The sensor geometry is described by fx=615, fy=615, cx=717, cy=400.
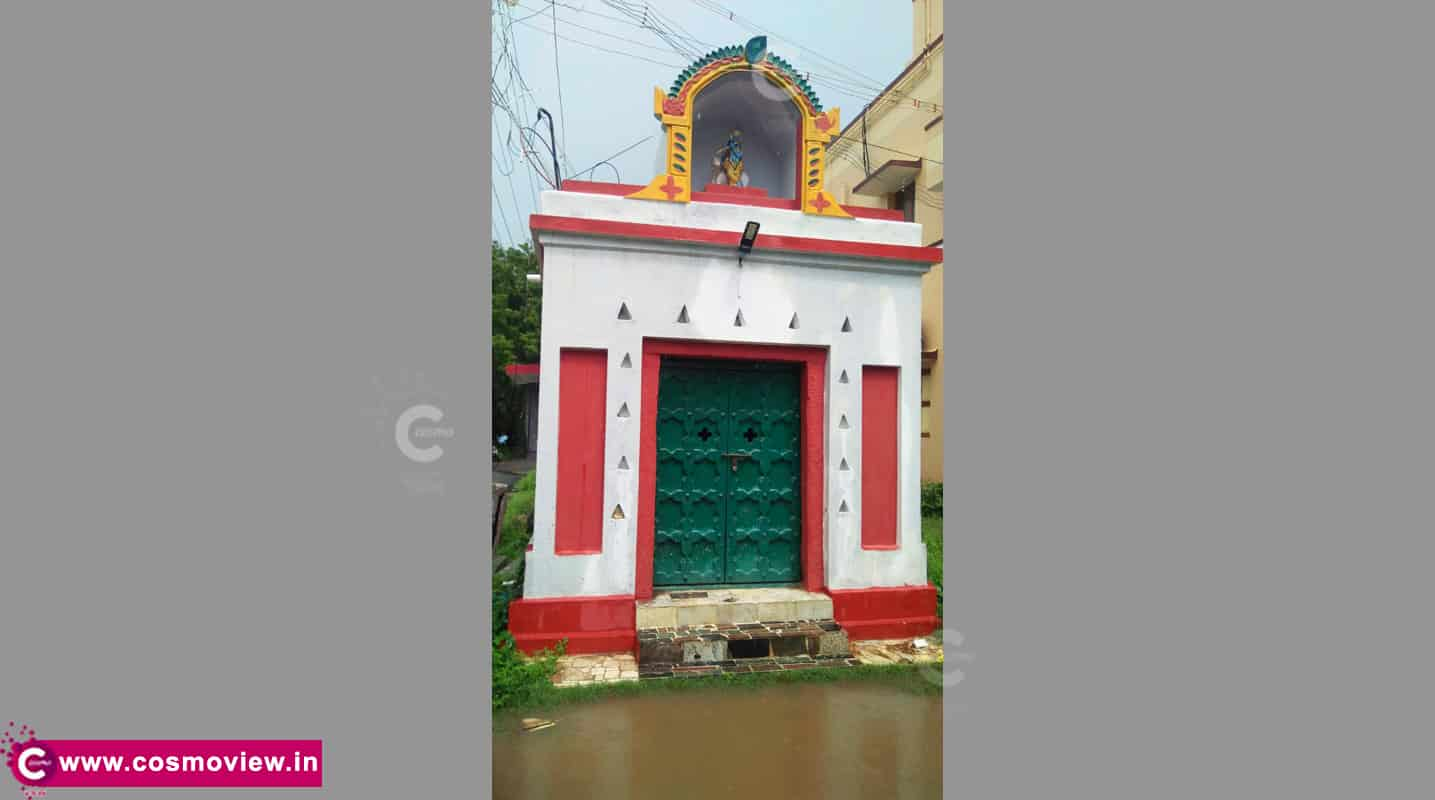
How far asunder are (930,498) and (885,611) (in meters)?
0.87

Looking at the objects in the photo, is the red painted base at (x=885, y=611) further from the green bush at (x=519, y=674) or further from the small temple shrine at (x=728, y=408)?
the green bush at (x=519, y=674)

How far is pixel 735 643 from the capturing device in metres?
3.83

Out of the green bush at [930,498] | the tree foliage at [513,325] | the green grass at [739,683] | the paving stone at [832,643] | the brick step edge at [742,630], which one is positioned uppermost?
the tree foliage at [513,325]

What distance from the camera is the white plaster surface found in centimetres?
406

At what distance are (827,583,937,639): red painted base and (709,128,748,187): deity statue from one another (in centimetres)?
328

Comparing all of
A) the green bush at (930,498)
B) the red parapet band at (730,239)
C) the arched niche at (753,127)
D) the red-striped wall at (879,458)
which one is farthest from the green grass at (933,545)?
the arched niche at (753,127)

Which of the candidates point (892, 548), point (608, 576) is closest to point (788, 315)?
point (892, 548)

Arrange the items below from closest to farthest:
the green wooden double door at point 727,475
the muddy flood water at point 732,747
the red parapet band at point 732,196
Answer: the muddy flood water at point 732,747, the red parapet band at point 732,196, the green wooden double door at point 727,475

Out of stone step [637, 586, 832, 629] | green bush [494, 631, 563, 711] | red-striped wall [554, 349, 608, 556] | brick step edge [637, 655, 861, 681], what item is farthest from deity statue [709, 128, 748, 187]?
green bush [494, 631, 563, 711]

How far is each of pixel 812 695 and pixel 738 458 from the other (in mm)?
1668

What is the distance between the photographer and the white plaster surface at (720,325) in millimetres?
4059

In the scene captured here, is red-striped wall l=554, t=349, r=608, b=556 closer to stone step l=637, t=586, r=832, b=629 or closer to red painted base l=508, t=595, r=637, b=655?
red painted base l=508, t=595, r=637, b=655

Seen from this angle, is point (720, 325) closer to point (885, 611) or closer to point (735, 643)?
point (735, 643)

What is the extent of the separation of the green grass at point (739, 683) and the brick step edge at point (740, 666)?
0.13 feet
